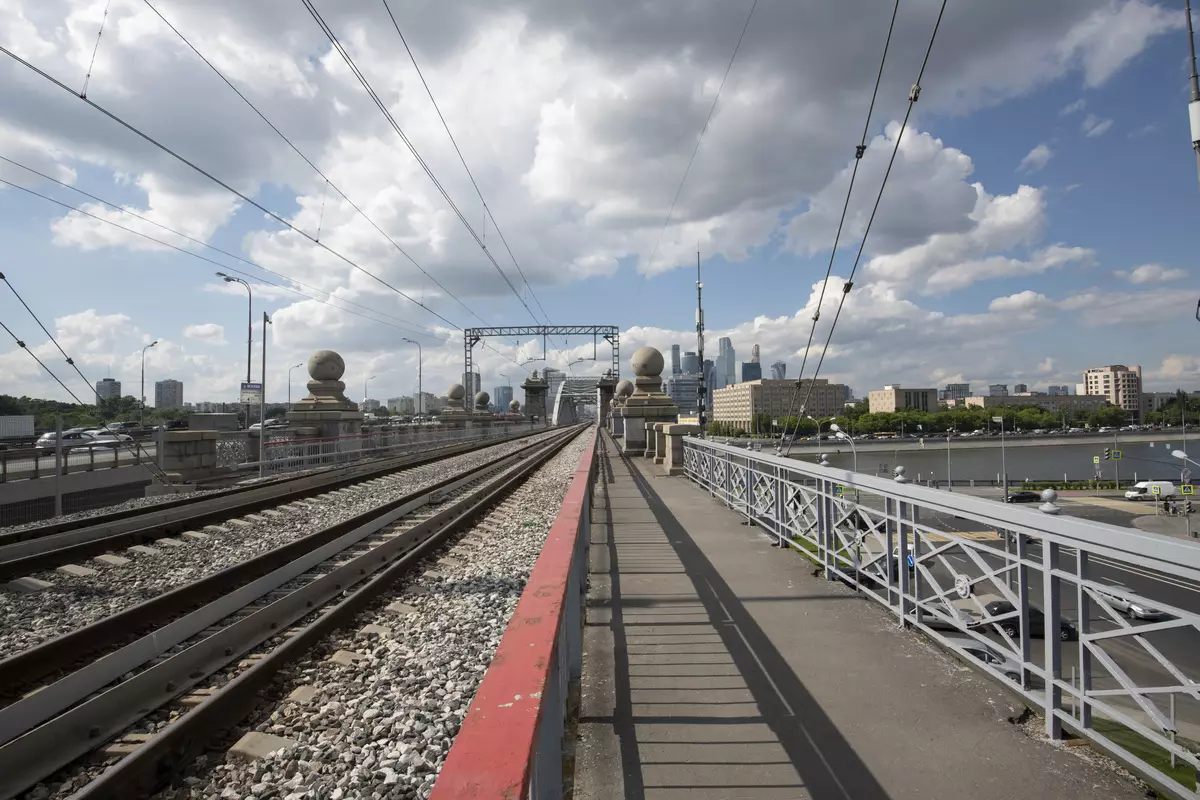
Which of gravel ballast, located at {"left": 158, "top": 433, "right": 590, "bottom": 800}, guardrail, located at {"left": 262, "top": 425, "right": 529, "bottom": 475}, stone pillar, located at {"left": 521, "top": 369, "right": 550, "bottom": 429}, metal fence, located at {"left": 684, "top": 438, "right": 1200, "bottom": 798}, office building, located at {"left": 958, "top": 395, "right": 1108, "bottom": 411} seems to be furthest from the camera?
office building, located at {"left": 958, "top": 395, "right": 1108, "bottom": 411}

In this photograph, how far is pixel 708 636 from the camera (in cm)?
436

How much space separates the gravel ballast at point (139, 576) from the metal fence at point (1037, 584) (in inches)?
251

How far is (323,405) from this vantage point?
21672 millimetres

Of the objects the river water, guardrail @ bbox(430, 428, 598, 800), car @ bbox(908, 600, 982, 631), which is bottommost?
the river water

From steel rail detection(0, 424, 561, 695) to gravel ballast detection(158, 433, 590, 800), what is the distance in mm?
1390

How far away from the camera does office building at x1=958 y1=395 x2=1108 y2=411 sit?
12019 centimetres

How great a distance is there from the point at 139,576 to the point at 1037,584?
7823mm

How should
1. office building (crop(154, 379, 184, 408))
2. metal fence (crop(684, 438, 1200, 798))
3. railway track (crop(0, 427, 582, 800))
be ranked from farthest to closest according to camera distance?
office building (crop(154, 379, 184, 408))
railway track (crop(0, 427, 582, 800))
metal fence (crop(684, 438, 1200, 798))

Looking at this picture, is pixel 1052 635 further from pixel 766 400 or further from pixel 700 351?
pixel 766 400

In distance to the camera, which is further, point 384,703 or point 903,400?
point 903,400

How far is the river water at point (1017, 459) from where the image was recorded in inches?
3349

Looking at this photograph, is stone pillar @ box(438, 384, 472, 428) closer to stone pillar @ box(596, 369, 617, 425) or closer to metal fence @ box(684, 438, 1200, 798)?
stone pillar @ box(596, 369, 617, 425)

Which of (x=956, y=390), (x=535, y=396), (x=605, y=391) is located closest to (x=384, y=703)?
(x=605, y=391)

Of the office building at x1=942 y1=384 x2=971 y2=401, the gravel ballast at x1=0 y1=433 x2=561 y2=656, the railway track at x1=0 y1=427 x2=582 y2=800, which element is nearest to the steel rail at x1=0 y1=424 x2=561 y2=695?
the railway track at x1=0 y1=427 x2=582 y2=800
